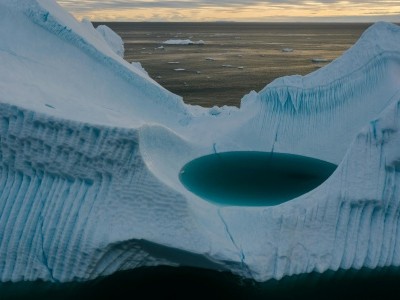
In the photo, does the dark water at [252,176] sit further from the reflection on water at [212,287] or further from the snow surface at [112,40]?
the snow surface at [112,40]

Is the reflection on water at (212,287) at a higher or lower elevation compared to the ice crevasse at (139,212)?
lower

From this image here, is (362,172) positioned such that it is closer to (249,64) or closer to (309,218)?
(309,218)

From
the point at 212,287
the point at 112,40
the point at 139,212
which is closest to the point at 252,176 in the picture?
the point at 212,287

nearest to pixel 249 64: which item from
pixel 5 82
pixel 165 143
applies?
pixel 165 143

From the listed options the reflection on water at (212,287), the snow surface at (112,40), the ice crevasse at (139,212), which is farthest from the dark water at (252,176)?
the snow surface at (112,40)

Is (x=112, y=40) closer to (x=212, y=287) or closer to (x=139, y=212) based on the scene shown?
(x=139, y=212)

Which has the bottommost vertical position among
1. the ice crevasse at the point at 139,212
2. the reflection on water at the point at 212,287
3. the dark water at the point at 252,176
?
the reflection on water at the point at 212,287
